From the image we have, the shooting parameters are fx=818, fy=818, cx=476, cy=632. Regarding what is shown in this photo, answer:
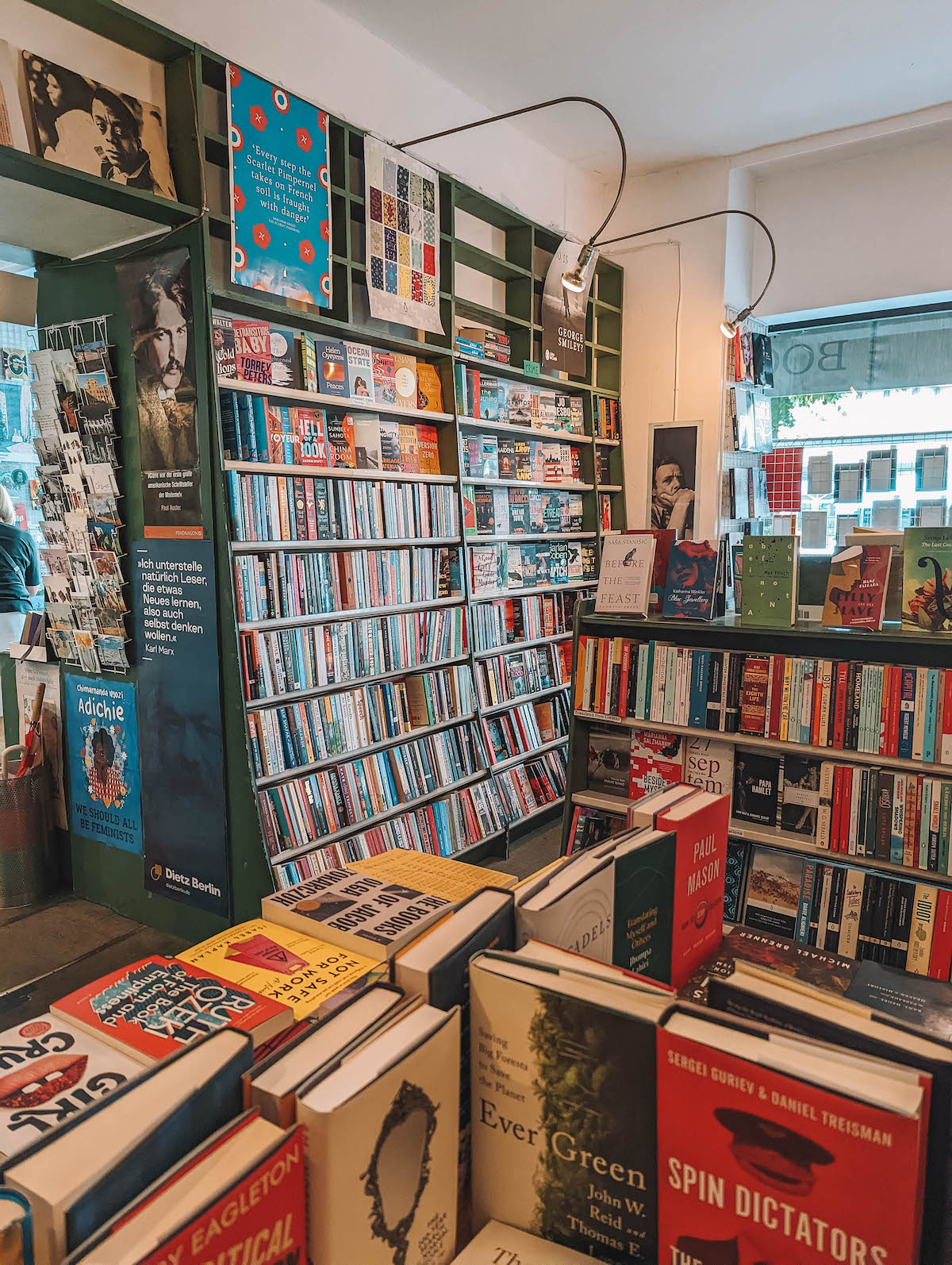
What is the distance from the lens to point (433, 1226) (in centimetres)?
88

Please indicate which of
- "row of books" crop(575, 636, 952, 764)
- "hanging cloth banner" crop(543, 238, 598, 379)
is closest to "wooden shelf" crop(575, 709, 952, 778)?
"row of books" crop(575, 636, 952, 764)

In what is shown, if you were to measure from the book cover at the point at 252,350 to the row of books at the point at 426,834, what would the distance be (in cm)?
186

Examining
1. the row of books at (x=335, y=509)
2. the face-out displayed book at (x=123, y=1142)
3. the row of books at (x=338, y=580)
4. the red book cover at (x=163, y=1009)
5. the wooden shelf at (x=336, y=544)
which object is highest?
the row of books at (x=335, y=509)

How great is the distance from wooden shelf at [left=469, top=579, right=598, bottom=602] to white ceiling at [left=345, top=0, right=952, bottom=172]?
2315mm

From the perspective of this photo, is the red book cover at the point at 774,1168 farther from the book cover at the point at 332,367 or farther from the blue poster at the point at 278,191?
the book cover at the point at 332,367

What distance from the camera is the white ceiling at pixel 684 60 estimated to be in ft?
11.7

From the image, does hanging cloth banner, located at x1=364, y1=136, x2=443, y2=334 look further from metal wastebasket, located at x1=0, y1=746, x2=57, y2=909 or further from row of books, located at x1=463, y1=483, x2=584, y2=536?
metal wastebasket, located at x1=0, y1=746, x2=57, y2=909

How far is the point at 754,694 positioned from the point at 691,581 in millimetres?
452

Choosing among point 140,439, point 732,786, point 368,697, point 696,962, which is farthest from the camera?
point 368,697

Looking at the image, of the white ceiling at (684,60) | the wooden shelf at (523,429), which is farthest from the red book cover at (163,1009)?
the white ceiling at (684,60)

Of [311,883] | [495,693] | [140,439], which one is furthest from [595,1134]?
[495,693]

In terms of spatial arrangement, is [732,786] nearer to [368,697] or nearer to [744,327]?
[368,697]

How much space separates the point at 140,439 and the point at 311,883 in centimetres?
226

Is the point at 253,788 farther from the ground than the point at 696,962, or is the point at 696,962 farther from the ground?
the point at 696,962
